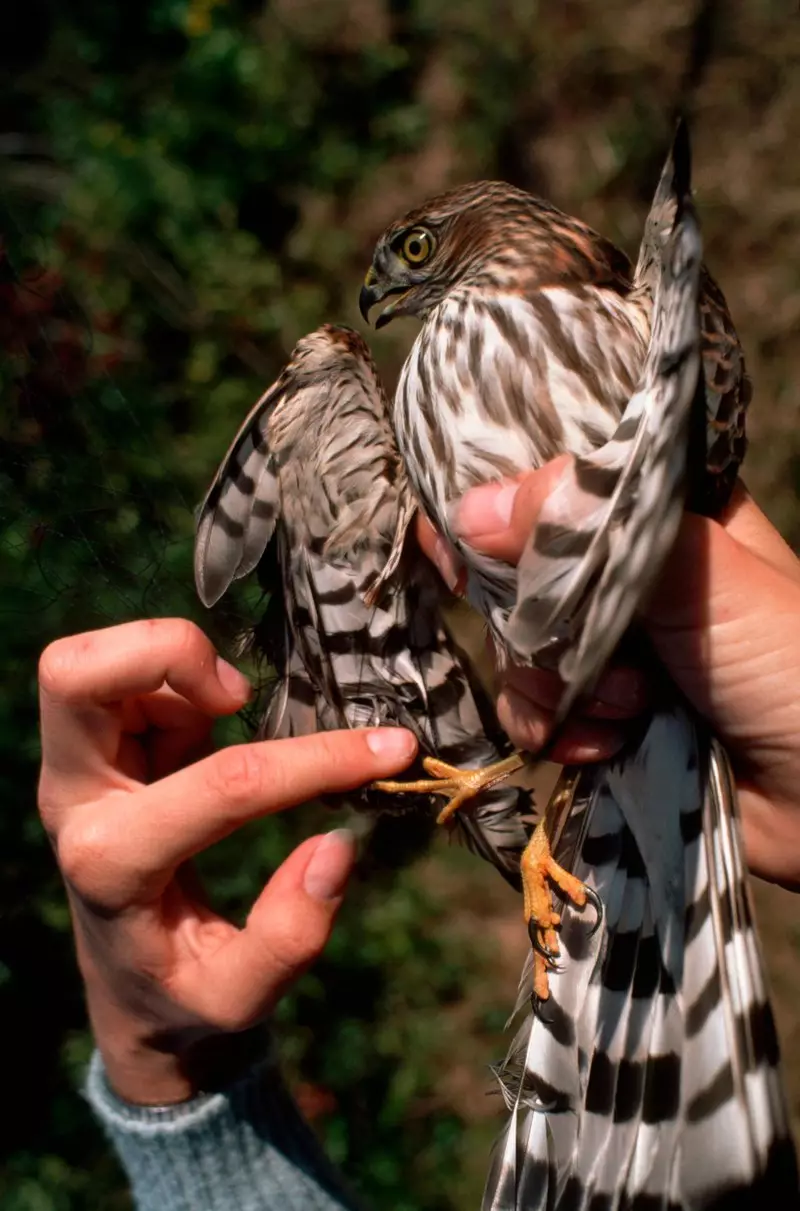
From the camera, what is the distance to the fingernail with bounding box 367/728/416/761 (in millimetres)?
1992

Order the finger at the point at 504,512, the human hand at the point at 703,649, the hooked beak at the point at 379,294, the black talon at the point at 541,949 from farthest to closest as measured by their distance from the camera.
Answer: the hooked beak at the point at 379,294 < the black talon at the point at 541,949 < the human hand at the point at 703,649 < the finger at the point at 504,512

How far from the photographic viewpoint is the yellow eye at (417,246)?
92.6 inches

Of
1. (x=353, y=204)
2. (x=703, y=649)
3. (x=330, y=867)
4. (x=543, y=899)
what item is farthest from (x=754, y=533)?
(x=353, y=204)

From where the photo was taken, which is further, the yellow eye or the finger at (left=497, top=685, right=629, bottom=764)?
the yellow eye

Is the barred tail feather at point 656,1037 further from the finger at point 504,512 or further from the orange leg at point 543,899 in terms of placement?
the finger at point 504,512

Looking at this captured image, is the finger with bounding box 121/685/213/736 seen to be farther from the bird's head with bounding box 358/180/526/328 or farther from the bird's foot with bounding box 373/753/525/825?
the bird's head with bounding box 358/180/526/328

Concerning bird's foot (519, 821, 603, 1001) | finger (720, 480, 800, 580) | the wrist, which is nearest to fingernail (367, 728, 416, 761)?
bird's foot (519, 821, 603, 1001)

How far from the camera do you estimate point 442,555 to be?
2.19m

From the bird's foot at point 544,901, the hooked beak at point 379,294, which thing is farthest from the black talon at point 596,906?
the hooked beak at point 379,294

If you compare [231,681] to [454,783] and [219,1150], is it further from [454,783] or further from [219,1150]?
[219,1150]

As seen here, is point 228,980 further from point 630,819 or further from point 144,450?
point 144,450

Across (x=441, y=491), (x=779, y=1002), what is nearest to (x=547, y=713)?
(x=441, y=491)

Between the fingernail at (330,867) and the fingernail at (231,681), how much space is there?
31 cm

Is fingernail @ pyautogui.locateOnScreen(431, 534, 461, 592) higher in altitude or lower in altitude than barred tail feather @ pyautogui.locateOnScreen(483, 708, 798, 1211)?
higher
